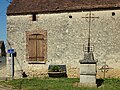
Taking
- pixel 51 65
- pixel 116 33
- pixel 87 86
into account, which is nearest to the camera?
pixel 87 86

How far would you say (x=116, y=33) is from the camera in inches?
682

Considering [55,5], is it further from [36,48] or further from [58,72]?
[58,72]

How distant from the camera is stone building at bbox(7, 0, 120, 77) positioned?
17.4m

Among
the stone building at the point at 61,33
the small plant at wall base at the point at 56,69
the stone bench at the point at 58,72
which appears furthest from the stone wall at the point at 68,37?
the small plant at wall base at the point at 56,69

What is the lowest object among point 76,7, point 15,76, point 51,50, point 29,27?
point 15,76

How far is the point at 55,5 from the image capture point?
62.1 ft

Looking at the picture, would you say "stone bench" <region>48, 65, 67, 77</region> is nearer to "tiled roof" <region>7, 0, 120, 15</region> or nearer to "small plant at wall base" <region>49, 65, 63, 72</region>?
"small plant at wall base" <region>49, 65, 63, 72</region>

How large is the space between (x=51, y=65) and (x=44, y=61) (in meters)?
0.59

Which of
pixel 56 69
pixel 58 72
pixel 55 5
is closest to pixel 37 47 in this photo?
pixel 56 69

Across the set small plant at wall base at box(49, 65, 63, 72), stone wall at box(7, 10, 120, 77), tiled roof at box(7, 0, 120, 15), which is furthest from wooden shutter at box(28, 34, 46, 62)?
tiled roof at box(7, 0, 120, 15)

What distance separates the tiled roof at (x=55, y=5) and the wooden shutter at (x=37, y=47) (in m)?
1.90

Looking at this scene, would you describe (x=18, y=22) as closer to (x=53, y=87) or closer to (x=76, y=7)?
(x=76, y=7)

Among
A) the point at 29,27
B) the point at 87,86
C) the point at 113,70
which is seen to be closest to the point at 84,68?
the point at 87,86

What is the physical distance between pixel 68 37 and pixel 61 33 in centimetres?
58
